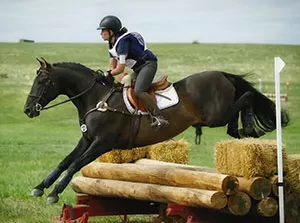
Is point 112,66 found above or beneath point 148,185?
above

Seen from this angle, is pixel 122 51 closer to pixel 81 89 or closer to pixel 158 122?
pixel 81 89

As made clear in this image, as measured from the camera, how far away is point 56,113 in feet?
111

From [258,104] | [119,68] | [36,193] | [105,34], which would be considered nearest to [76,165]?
[36,193]

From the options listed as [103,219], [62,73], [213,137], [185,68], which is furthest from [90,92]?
[185,68]

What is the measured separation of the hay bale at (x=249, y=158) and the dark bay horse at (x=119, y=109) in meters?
1.26

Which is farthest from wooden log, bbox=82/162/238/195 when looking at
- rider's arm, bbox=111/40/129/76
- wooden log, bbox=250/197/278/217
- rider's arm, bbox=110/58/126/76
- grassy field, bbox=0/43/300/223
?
rider's arm, bbox=111/40/129/76

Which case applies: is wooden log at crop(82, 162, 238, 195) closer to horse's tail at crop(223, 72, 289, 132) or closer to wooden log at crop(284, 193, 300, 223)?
wooden log at crop(284, 193, 300, 223)

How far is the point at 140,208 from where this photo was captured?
476 inches

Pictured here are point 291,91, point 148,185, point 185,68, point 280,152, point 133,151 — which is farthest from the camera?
point 185,68

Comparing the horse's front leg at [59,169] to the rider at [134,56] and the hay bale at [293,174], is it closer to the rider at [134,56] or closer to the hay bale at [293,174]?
the rider at [134,56]

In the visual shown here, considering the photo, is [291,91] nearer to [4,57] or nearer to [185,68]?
[185,68]

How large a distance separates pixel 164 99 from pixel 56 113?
2304 centimetres

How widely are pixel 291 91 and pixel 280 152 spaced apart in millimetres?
27963

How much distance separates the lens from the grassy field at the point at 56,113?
14.0 metres
